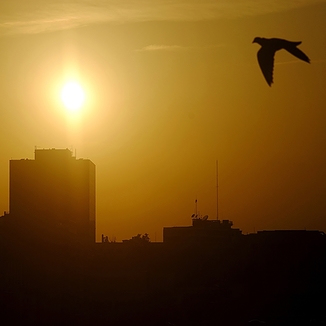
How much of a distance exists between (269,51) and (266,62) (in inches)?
19.7

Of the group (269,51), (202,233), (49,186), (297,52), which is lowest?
(202,233)

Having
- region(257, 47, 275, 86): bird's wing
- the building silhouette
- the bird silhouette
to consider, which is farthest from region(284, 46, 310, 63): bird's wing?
the building silhouette

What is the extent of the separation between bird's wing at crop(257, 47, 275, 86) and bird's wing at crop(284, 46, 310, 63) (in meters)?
0.50

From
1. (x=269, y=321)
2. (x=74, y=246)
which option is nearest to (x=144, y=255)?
(x=74, y=246)

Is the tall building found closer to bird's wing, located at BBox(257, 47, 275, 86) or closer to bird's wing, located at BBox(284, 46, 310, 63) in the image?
bird's wing, located at BBox(257, 47, 275, 86)

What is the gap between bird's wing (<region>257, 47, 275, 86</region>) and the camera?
16.0 metres

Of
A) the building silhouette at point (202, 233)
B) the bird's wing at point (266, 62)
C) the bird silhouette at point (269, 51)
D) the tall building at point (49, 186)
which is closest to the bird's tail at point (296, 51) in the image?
the bird silhouette at point (269, 51)

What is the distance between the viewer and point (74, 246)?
73.4m

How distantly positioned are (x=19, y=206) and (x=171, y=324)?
410 feet

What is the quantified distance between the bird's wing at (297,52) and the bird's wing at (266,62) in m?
0.50

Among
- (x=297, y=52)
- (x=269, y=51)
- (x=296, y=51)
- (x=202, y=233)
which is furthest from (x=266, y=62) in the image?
(x=202, y=233)

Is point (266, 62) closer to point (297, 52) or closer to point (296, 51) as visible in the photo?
point (296, 51)

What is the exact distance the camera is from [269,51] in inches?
676

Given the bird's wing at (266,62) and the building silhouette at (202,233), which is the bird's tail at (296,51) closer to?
the bird's wing at (266,62)
